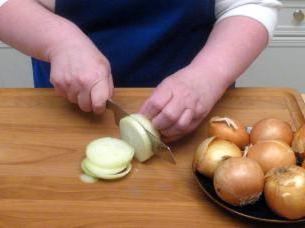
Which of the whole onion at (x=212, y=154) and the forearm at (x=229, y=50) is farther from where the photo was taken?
the forearm at (x=229, y=50)

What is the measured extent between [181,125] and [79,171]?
0.15 m

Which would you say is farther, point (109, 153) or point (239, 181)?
point (109, 153)

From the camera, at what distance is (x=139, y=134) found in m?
0.64

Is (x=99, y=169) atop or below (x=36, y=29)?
below

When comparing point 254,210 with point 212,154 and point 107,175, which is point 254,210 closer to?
point 212,154

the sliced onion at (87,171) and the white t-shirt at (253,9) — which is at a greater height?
the white t-shirt at (253,9)

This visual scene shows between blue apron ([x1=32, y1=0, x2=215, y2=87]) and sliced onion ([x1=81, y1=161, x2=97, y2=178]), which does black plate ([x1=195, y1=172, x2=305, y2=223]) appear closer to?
sliced onion ([x1=81, y1=161, x2=97, y2=178])

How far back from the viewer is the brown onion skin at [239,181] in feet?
1.73

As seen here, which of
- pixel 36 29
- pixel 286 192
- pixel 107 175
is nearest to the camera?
pixel 286 192

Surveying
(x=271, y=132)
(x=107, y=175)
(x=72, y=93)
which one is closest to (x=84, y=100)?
(x=72, y=93)

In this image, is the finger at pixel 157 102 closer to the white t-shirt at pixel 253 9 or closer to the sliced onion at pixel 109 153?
the sliced onion at pixel 109 153

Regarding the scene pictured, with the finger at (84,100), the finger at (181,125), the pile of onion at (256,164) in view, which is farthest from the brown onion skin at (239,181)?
the finger at (84,100)

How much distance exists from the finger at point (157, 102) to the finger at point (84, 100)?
8cm

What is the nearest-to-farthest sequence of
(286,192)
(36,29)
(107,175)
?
(286,192) → (107,175) → (36,29)
